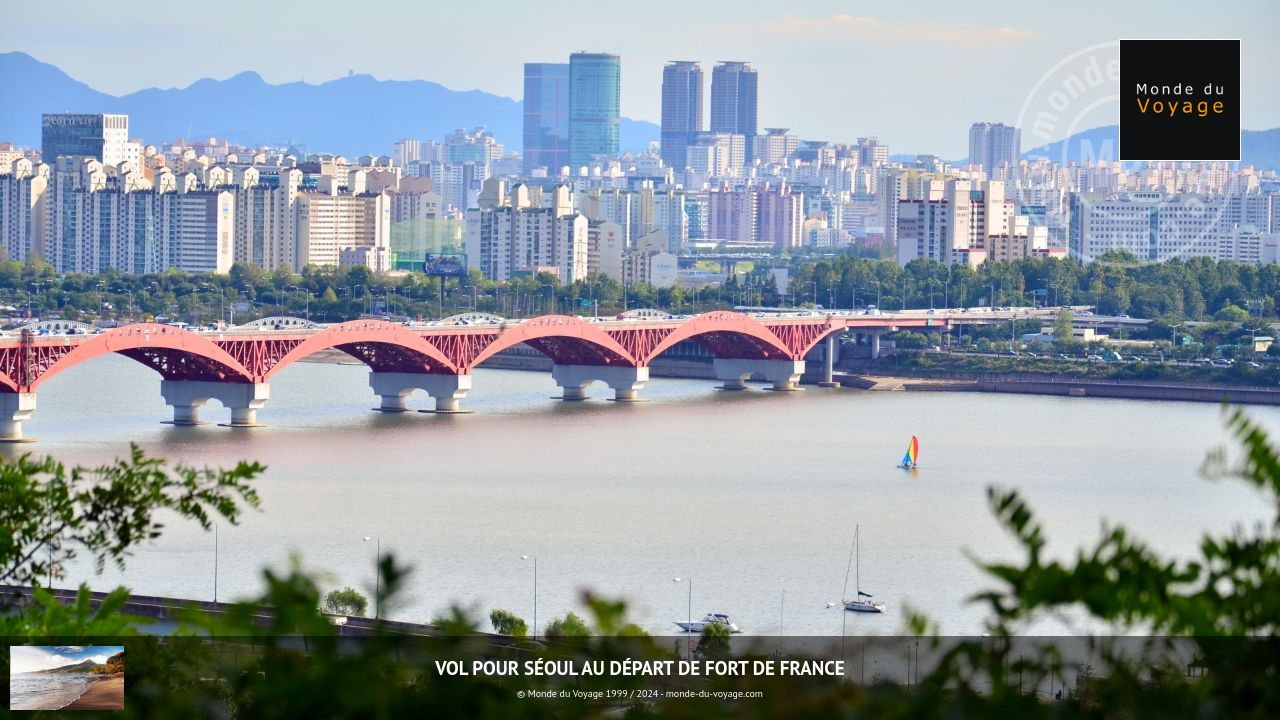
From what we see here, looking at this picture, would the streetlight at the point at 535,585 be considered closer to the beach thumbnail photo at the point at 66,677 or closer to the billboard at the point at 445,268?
the beach thumbnail photo at the point at 66,677

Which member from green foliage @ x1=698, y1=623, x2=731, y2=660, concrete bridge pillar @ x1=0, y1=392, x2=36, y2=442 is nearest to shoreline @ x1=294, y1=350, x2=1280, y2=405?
concrete bridge pillar @ x1=0, y1=392, x2=36, y2=442

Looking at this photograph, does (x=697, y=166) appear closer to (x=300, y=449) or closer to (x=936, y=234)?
(x=936, y=234)

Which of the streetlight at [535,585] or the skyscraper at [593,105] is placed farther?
the skyscraper at [593,105]

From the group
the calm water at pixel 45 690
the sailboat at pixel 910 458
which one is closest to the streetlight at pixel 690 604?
the calm water at pixel 45 690

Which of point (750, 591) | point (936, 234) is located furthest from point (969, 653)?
point (936, 234)

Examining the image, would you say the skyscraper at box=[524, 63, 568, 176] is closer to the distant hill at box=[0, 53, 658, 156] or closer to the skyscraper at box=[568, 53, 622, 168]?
the skyscraper at box=[568, 53, 622, 168]

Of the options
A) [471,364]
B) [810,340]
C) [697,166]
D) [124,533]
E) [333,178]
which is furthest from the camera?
[697,166]

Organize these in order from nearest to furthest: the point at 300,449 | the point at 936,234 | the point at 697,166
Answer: the point at 300,449, the point at 936,234, the point at 697,166
